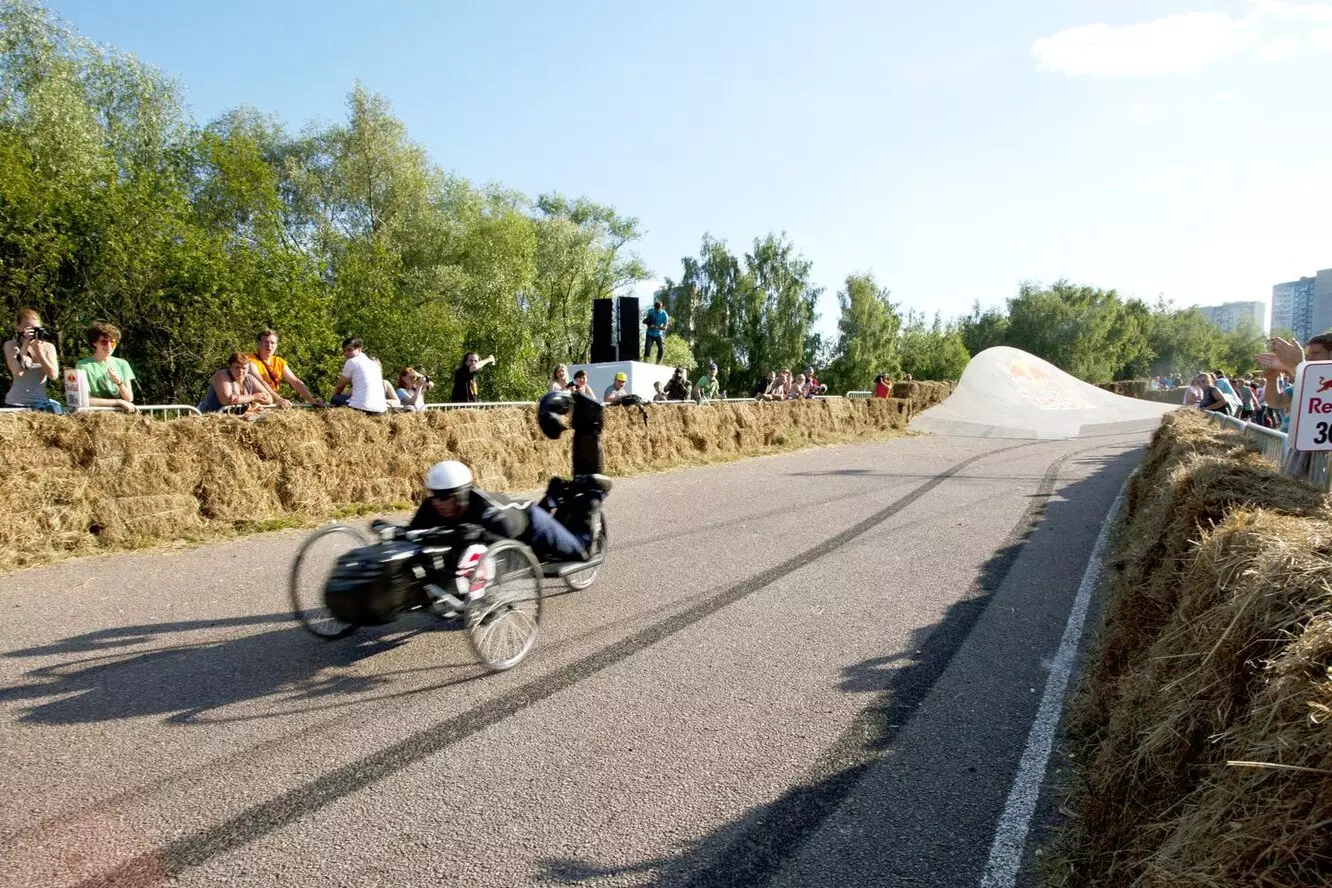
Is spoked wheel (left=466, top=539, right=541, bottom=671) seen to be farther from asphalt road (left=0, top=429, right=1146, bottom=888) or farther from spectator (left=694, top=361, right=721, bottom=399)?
spectator (left=694, top=361, right=721, bottom=399)

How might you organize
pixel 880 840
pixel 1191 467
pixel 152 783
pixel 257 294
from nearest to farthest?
pixel 880 840, pixel 152 783, pixel 1191 467, pixel 257 294

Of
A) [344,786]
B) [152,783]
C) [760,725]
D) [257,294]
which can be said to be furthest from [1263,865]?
[257,294]

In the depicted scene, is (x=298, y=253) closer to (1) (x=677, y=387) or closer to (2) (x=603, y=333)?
(2) (x=603, y=333)

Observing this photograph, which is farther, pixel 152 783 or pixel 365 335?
pixel 365 335

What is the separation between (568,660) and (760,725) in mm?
1472

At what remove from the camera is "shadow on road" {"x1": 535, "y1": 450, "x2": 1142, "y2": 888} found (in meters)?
2.81

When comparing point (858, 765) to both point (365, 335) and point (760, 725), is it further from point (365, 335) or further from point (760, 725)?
point (365, 335)

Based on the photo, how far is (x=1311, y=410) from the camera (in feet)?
15.9

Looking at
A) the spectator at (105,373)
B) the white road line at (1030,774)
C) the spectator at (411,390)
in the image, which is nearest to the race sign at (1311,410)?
the white road line at (1030,774)

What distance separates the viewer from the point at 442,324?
3647 cm

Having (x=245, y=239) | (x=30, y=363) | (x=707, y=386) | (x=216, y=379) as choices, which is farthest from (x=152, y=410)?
(x=245, y=239)

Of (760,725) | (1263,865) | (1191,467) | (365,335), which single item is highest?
(365,335)

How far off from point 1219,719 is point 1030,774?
1.32 metres

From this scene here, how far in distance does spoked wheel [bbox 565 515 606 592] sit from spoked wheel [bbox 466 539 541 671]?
135 centimetres
